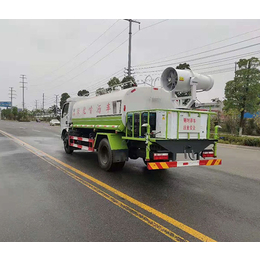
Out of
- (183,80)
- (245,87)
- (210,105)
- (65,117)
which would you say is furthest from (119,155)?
(245,87)

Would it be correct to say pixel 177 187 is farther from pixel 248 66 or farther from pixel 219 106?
pixel 248 66

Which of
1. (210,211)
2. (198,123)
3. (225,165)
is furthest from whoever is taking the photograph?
(225,165)

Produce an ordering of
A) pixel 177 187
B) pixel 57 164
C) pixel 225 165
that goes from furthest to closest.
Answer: pixel 225 165
pixel 57 164
pixel 177 187

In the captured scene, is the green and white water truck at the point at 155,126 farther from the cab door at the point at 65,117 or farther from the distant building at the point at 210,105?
the cab door at the point at 65,117

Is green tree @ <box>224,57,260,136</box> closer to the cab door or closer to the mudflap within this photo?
the cab door

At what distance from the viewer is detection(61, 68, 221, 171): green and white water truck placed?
5387 mm

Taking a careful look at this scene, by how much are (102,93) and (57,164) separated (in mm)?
2995

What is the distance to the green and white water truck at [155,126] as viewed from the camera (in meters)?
5.39

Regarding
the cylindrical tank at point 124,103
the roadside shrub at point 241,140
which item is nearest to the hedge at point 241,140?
the roadside shrub at point 241,140

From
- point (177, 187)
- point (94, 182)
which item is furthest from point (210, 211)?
point (94, 182)

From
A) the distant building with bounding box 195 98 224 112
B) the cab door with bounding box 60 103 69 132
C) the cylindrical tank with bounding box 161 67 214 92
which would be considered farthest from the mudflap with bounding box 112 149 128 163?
the cab door with bounding box 60 103 69 132

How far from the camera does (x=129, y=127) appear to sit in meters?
6.40

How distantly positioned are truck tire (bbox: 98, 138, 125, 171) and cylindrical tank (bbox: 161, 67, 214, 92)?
246cm

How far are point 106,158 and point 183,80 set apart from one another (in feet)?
10.5
